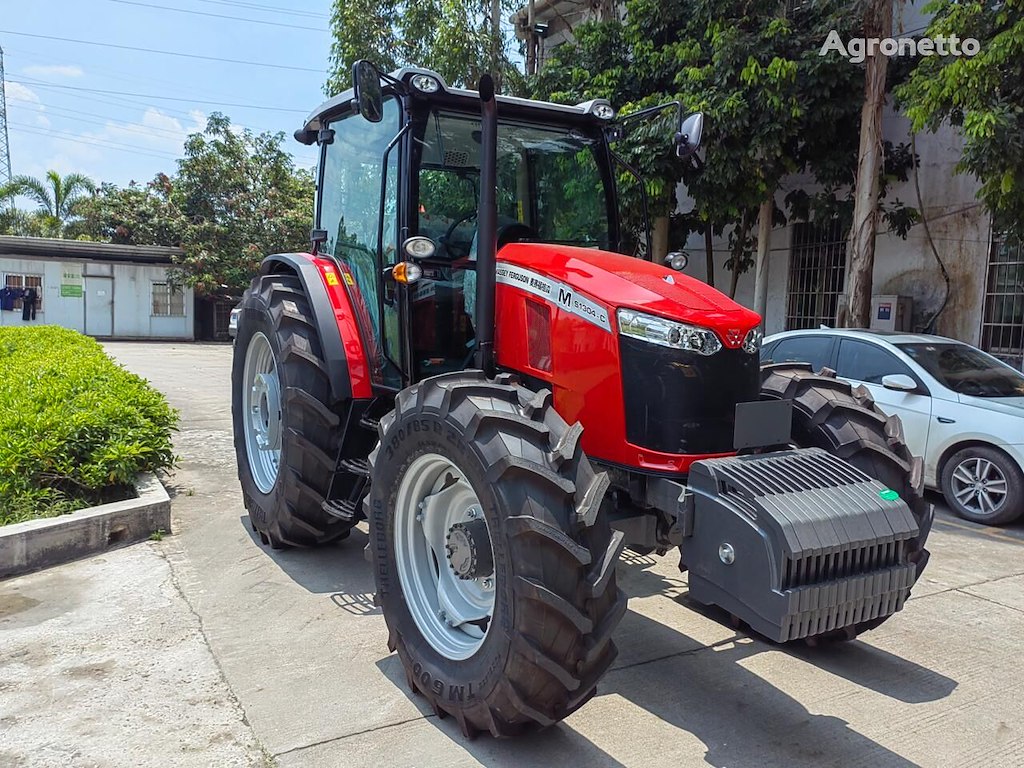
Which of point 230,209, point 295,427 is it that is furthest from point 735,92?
point 230,209

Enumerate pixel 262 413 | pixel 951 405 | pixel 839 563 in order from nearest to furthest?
pixel 839 563, pixel 262 413, pixel 951 405

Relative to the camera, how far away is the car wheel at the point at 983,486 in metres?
6.48

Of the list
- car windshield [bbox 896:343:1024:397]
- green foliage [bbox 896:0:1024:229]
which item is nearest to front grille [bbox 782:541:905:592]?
car windshield [bbox 896:343:1024:397]

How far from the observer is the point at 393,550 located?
136 inches

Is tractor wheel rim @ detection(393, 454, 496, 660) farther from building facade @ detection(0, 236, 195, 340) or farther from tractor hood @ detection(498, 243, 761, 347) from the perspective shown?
building facade @ detection(0, 236, 195, 340)

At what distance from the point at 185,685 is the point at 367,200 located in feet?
9.06

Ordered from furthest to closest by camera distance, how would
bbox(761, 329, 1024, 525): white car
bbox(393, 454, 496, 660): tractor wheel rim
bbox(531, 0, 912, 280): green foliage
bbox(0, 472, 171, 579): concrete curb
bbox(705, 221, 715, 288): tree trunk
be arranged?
bbox(705, 221, 715, 288): tree trunk → bbox(531, 0, 912, 280): green foliage → bbox(761, 329, 1024, 525): white car → bbox(0, 472, 171, 579): concrete curb → bbox(393, 454, 496, 660): tractor wheel rim

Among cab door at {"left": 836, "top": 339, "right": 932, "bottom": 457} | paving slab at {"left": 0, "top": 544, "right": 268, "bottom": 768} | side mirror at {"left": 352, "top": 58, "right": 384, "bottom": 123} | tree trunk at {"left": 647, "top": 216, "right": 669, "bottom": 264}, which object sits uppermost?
tree trunk at {"left": 647, "top": 216, "right": 669, "bottom": 264}

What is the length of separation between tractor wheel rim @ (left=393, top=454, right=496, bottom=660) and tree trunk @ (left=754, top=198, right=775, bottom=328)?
385 inches

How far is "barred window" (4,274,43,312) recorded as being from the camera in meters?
26.2

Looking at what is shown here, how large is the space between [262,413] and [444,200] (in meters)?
2.27

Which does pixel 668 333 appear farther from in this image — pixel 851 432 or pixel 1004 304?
pixel 1004 304

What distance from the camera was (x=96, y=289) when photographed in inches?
1078

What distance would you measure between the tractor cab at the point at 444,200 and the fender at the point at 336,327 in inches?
3.1
